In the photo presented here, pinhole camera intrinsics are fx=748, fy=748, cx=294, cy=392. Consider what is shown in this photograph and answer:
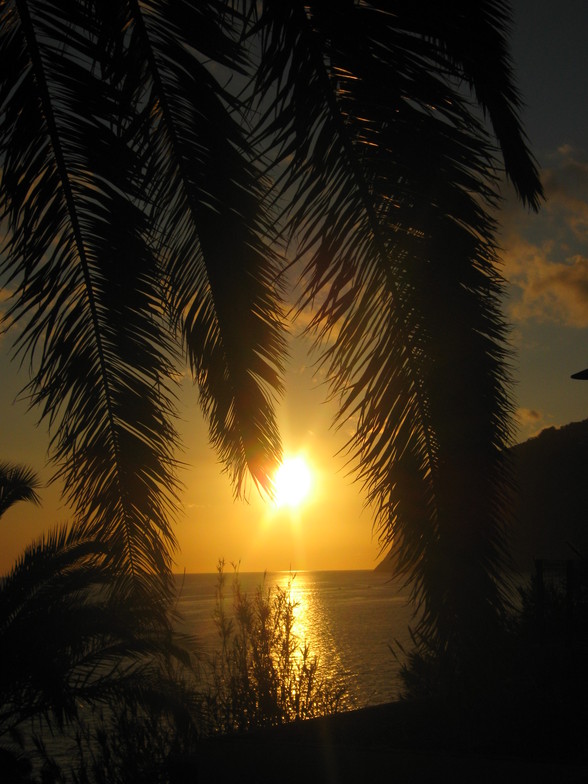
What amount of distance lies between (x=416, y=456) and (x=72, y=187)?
246cm

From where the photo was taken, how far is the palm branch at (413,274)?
299 centimetres

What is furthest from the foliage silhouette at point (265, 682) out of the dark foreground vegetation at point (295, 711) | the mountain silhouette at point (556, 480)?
the mountain silhouette at point (556, 480)

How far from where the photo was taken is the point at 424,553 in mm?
3227

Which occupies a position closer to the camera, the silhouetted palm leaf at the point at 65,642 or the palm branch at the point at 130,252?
the palm branch at the point at 130,252

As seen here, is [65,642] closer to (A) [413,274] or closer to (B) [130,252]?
(B) [130,252]

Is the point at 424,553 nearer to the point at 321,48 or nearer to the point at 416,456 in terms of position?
the point at 416,456

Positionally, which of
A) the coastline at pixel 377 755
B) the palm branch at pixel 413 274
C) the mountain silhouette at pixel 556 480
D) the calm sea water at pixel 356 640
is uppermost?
the mountain silhouette at pixel 556 480

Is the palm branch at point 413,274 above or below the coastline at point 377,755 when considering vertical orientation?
above

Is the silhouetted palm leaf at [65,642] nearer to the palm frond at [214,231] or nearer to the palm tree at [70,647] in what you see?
the palm tree at [70,647]

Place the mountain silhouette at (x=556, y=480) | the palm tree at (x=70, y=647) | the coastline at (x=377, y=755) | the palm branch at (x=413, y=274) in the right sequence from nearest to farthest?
the palm branch at (x=413, y=274)
the coastline at (x=377, y=755)
the palm tree at (x=70, y=647)
the mountain silhouette at (x=556, y=480)

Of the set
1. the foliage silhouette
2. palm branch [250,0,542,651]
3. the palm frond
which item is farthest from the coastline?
the foliage silhouette

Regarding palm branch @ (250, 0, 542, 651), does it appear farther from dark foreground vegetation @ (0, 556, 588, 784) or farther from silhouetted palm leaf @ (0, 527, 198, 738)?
silhouetted palm leaf @ (0, 527, 198, 738)

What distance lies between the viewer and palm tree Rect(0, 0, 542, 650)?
3.01 m

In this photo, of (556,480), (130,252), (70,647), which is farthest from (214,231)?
(556,480)
